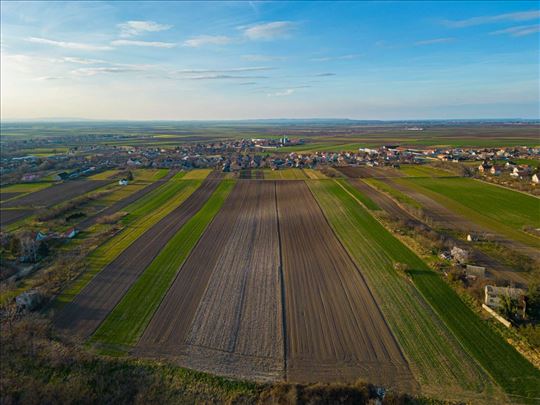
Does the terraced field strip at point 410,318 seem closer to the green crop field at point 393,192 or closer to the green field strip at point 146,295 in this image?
the green crop field at point 393,192

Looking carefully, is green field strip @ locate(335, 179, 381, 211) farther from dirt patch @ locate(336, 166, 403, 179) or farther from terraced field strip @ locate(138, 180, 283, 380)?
terraced field strip @ locate(138, 180, 283, 380)

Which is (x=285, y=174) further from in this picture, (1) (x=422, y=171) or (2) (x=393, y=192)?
(1) (x=422, y=171)

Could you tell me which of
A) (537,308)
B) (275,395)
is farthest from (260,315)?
(537,308)

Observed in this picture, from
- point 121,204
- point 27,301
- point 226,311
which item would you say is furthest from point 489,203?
point 121,204

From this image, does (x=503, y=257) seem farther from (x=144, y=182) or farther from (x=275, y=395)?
(x=144, y=182)

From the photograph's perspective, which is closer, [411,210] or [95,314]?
[95,314]
